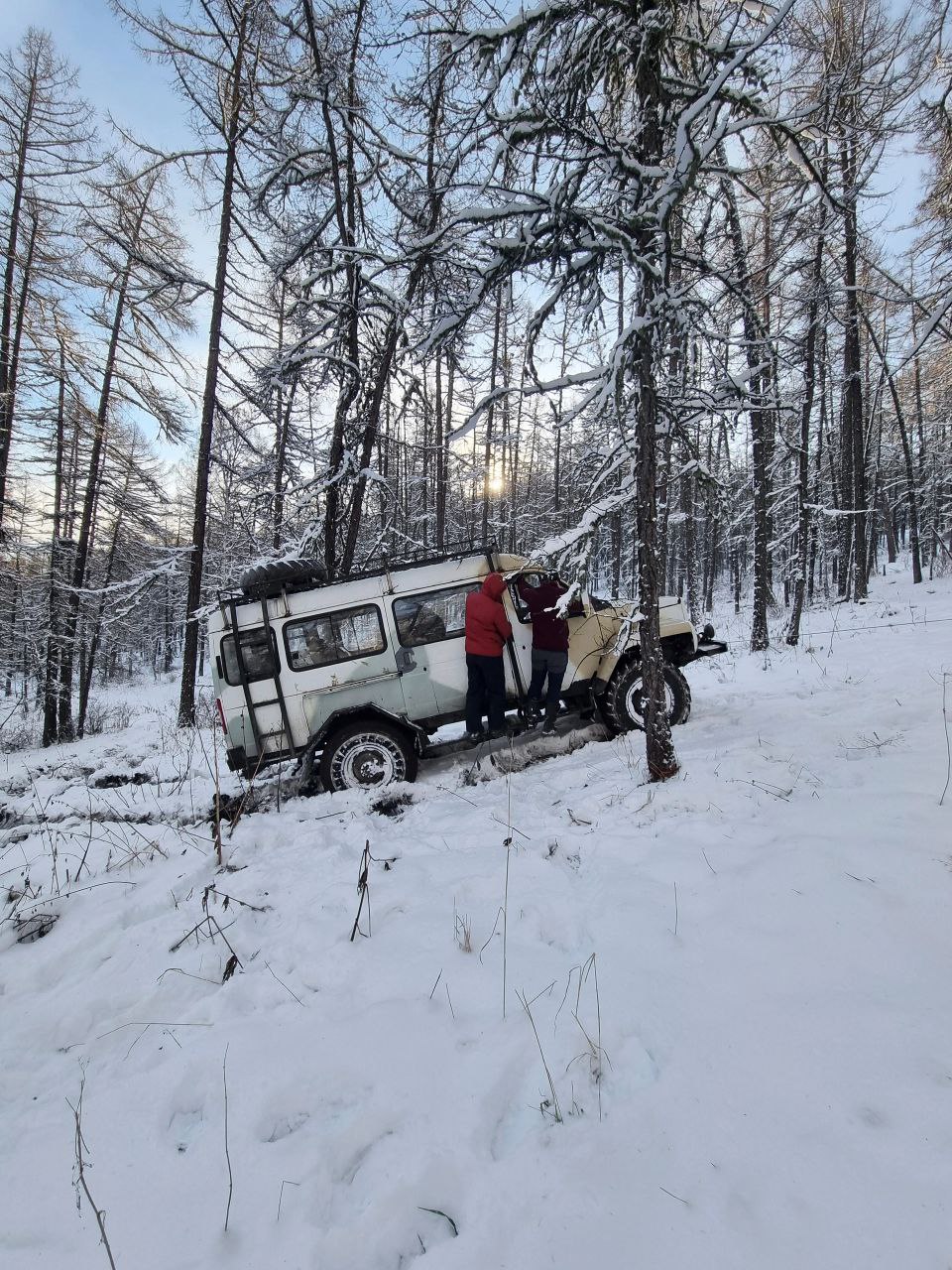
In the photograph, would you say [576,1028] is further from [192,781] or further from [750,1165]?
[192,781]

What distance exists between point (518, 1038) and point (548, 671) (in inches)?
175

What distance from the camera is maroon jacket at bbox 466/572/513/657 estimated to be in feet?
19.5

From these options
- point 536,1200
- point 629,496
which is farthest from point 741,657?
point 536,1200

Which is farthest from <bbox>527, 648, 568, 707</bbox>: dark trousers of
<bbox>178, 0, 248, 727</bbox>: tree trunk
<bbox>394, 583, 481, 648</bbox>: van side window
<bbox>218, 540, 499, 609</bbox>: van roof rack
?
<bbox>178, 0, 248, 727</bbox>: tree trunk

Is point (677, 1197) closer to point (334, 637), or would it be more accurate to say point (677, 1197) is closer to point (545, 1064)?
point (545, 1064)

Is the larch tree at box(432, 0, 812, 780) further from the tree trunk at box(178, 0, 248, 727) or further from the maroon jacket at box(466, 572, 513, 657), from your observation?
the tree trunk at box(178, 0, 248, 727)

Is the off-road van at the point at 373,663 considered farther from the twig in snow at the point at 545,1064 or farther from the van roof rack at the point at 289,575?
the twig in snow at the point at 545,1064

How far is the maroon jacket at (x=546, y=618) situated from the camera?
6.08 metres

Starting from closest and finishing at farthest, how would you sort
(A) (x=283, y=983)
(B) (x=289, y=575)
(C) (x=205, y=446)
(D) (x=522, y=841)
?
(A) (x=283, y=983), (D) (x=522, y=841), (B) (x=289, y=575), (C) (x=205, y=446)

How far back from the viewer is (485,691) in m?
6.20

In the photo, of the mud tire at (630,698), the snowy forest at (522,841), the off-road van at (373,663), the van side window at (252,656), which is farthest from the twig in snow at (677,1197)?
the van side window at (252,656)

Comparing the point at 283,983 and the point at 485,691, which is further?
the point at 485,691

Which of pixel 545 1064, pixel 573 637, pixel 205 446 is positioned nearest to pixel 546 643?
pixel 573 637

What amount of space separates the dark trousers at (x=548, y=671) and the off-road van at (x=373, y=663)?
0.19 meters
